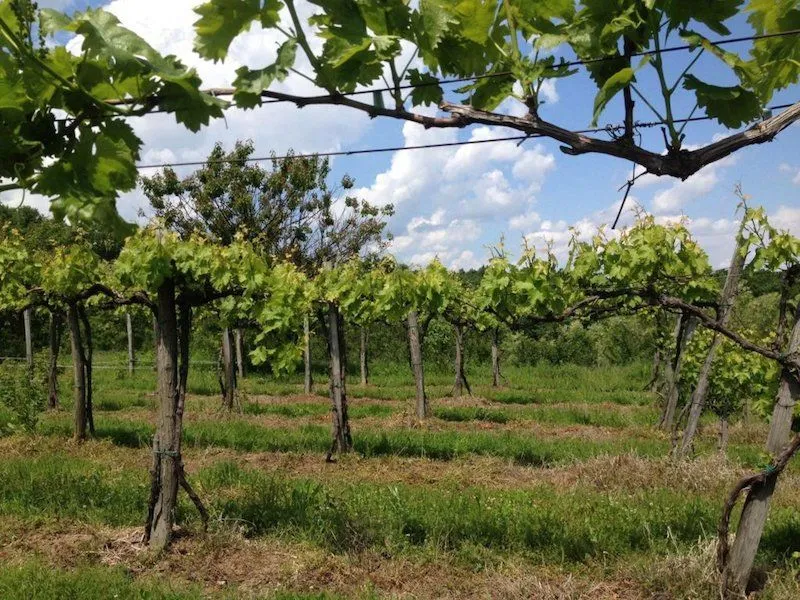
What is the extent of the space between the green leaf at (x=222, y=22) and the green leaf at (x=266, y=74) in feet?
0.21

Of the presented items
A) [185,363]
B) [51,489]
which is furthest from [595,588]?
[51,489]

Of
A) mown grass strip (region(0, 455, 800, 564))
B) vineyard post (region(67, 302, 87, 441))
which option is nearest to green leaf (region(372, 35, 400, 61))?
mown grass strip (region(0, 455, 800, 564))

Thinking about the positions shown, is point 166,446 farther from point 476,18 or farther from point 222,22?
point 476,18

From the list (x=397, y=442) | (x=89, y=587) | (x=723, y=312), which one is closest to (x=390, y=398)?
(x=397, y=442)

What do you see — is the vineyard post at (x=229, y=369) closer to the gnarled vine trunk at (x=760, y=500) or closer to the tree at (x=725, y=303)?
the tree at (x=725, y=303)

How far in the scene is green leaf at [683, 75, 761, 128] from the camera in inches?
70.7

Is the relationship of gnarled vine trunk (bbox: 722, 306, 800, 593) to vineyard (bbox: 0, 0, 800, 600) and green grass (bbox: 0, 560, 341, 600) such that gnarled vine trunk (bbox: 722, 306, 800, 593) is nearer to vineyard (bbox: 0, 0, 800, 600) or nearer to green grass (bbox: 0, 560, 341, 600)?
vineyard (bbox: 0, 0, 800, 600)

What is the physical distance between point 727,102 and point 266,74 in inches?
50.3

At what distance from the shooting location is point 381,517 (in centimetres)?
539

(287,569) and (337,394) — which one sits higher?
(337,394)

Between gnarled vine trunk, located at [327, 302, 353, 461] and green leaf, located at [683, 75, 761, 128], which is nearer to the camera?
green leaf, located at [683, 75, 761, 128]

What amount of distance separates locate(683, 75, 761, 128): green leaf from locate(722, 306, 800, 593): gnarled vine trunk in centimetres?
197

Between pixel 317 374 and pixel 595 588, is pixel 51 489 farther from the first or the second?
pixel 317 374

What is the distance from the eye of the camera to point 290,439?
9.87m
